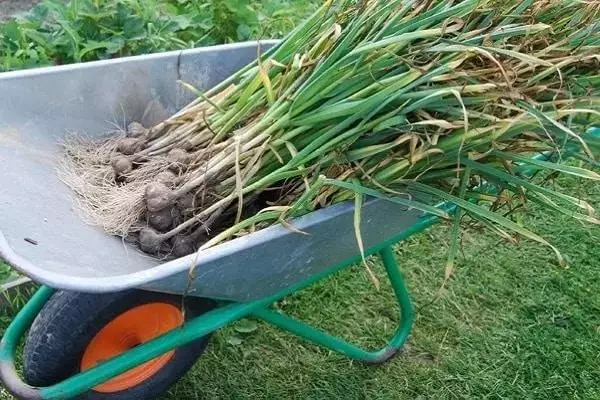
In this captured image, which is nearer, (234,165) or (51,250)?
(51,250)

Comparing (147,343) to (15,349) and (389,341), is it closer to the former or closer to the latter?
(15,349)

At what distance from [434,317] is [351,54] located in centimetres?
114

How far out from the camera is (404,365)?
2.16m

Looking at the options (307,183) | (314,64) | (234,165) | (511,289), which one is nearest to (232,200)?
(234,165)

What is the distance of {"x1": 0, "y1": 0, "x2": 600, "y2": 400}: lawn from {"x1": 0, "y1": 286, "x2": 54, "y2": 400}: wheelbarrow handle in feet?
1.73

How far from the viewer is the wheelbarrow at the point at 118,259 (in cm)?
127

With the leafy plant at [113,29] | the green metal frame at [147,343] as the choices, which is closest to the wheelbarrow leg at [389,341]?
the green metal frame at [147,343]

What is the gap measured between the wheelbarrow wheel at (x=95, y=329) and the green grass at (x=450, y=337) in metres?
0.39

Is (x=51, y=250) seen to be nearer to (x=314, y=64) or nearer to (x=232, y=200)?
(x=232, y=200)

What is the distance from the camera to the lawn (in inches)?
82.3

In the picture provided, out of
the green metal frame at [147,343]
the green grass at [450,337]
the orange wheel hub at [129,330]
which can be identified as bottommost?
the green grass at [450,337]

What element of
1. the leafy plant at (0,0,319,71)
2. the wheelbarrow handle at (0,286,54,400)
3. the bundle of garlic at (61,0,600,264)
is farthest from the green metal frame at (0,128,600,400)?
the leafy plant at (0,0,319,71)

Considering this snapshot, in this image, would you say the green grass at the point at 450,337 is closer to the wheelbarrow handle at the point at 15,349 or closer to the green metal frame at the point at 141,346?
the green metal frame at the point at 141,346

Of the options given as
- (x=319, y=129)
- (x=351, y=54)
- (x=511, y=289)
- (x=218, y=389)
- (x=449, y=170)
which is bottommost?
(x=511, y=289)
